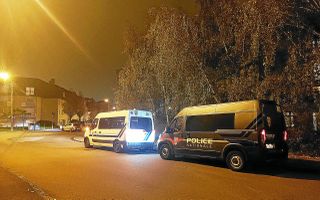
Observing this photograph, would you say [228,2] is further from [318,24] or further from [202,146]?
[202,146]

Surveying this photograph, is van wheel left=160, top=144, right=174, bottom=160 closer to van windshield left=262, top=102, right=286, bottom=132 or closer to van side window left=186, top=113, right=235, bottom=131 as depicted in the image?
van side window left=186, top=113, right=235, bottom=131

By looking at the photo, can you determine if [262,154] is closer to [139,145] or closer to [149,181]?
[149,181]

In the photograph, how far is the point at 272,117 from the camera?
13109 millimetres

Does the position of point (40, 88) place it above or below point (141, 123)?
above

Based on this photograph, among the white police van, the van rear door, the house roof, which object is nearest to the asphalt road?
the van rear door

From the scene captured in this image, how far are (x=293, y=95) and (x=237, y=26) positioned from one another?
4.17 metres

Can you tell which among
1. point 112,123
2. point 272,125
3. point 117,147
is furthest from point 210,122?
point 112,123

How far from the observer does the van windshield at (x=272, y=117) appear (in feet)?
42.1

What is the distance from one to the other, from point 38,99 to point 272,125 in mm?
83856

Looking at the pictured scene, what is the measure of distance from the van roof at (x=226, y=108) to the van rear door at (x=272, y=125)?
0.35m

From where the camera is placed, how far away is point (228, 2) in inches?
723

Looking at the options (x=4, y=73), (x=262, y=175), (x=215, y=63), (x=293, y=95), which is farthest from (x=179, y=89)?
(x=4, y=73)

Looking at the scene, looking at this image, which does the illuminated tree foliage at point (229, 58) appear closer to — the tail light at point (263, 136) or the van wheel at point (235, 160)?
the tail light at point (263, 136)

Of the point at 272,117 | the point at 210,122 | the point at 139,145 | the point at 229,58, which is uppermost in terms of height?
the point at 229,58
